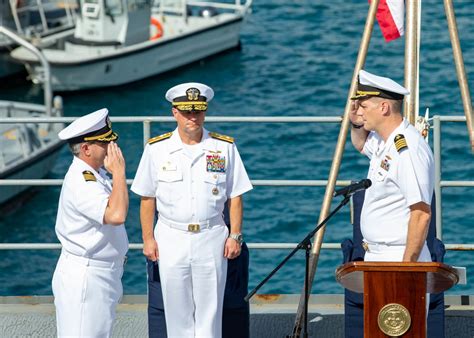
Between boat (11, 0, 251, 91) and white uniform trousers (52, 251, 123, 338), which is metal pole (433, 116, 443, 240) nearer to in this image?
white uniform trousers (52, 251, 123, 338)

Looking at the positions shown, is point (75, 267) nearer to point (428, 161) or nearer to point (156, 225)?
point (156, 225)

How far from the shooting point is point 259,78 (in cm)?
3041

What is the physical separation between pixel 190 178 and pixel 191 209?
163mm

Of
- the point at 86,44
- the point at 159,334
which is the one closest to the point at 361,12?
the point at 86,44

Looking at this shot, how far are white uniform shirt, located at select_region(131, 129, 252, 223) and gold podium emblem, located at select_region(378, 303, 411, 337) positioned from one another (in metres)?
1.42

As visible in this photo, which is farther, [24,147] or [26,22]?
[26,22]

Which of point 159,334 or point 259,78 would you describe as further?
point 259,78

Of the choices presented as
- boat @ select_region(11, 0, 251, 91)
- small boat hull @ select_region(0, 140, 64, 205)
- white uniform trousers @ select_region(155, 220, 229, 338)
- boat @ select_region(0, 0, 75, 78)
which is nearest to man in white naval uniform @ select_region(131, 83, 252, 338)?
white uniform trousers @ select_region(155, 220, 229, 338)

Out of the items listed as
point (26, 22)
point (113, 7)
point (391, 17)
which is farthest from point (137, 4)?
point (391, 17)

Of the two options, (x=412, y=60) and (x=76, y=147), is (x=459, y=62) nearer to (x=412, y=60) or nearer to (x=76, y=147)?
(x=412, y=60)

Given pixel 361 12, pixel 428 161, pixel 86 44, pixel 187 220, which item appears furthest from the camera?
pixel 361 12

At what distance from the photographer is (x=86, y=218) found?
244 inches

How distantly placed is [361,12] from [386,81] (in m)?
27.2

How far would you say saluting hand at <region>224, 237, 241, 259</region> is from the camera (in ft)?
21.7
